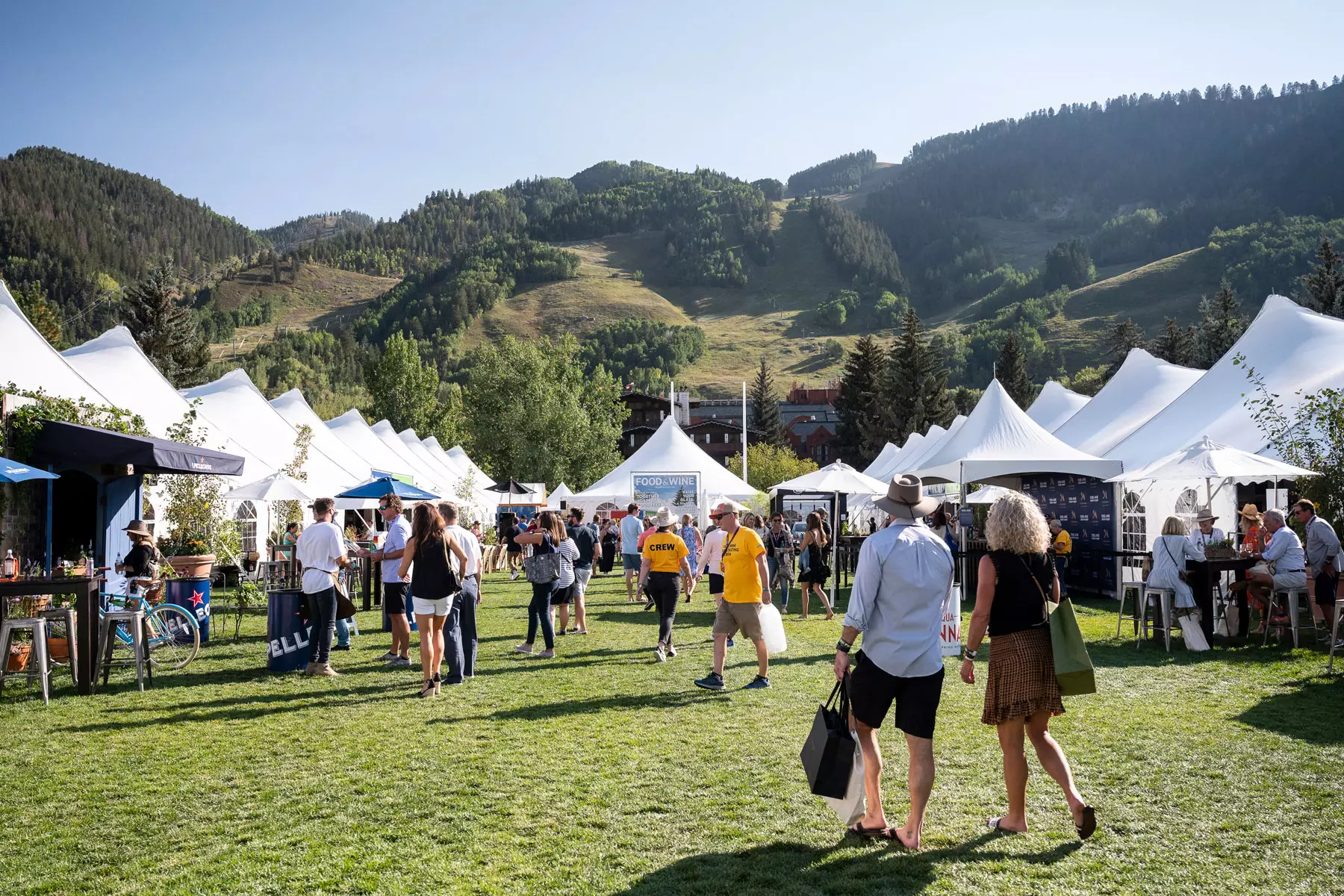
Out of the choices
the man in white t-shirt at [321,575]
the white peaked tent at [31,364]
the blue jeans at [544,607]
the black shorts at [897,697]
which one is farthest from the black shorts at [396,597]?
the black shorts at [897,697]

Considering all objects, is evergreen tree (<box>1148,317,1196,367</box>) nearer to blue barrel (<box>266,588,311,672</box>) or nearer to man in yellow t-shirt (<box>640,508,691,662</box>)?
man in yellow t-shirt (<box>640,508,691,662</box>)

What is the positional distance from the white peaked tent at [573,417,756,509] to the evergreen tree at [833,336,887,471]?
1423 inches

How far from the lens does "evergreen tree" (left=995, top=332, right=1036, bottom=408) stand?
6900 centimetres

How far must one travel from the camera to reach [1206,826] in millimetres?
4949

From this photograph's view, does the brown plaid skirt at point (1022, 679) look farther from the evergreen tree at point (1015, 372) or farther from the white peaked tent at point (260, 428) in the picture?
the evergreen tree at point (1015, 372)

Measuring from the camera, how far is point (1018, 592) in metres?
4.74

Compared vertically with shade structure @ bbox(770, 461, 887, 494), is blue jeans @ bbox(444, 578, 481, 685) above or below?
below

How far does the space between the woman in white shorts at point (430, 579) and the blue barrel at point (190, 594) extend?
179 inches

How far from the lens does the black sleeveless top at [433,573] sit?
872 cm

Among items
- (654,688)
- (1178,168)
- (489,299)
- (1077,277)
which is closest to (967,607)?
(654,688)

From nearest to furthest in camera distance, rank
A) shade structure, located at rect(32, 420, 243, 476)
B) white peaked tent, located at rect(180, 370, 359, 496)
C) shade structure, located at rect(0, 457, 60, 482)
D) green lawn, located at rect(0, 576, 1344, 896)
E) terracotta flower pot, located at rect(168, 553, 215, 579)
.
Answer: green lawn, located at rect(0, 576, 1344, 896) < shade structure, located at rect(0, 457, 60, 482) < shade structure, located at rect(32, 420, 243, 476) < terracotta flower pot, located at rect(168, 553, 215, 579) < white peaked tent, located at rect(180, 370, 359, 496)

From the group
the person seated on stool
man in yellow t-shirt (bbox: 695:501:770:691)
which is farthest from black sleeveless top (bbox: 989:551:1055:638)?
the person seated on stool

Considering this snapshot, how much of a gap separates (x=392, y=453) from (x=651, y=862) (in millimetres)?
28823

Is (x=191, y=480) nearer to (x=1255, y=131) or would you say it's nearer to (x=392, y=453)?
(x=392, y=453)
